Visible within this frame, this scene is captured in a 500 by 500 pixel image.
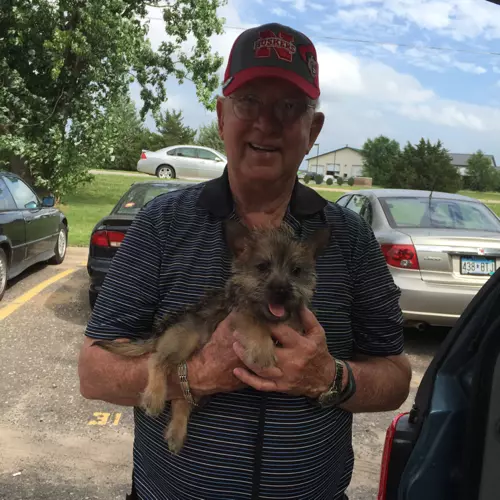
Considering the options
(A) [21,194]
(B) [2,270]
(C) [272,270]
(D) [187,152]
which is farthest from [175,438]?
(D) [187,152]

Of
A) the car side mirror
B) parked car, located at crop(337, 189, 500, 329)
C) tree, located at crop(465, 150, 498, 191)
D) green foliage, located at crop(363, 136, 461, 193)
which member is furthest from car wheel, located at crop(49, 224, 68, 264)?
tree, located at crop(465, 150, 498, 191)

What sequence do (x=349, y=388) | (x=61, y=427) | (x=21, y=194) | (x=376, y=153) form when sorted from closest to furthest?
(x=349, y=388) → (x=61, y=427) → (x=21, y=194) → (x=376, y=153)

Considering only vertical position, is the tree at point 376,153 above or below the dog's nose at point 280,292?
above

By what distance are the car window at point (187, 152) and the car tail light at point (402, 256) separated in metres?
21.9

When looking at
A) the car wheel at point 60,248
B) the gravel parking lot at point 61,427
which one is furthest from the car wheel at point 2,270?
the car wheel at point 60,248

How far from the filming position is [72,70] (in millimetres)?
18734

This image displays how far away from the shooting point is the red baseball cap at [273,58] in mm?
2166

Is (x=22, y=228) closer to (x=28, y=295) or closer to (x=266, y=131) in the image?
(x=28, y=295)

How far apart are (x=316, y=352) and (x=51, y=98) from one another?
19572mm

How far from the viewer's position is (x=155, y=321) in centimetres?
209

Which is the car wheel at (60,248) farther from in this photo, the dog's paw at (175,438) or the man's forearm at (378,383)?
the man's forearm at (378,383)

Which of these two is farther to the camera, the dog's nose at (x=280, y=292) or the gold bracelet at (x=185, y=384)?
the dog's nose at (x=280, y=292)

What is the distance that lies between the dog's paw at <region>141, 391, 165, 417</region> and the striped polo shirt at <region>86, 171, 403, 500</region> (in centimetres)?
4

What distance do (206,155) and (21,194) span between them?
708 inches
